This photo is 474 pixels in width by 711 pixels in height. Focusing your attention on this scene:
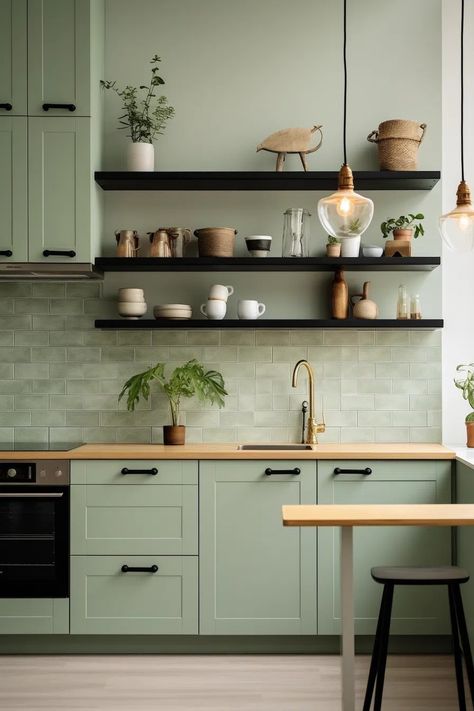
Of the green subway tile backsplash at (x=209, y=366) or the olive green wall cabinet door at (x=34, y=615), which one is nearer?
the olive green wall cabinet door at (x=34, y=615)

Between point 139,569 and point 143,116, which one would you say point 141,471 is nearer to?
point 139,569

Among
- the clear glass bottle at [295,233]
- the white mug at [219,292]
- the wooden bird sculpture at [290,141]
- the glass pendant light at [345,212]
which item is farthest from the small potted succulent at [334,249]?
the glass pendant light at [345,212]

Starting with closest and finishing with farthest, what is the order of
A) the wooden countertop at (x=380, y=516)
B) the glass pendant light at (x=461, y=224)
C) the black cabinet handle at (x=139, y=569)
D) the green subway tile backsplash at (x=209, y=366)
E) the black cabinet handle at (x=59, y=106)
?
the wooden countertop at (x=380, y=516) → the glass pendant light at (x=461, y=224) → the black cabinet handle at (x=139, y=569) → the black cabinet handle at (x=59, y=106) → the green subway tile backsplash at (x=209, y=366)

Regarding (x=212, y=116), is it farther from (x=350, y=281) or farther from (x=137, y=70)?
(x=350, y=281)

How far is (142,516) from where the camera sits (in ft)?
12.6

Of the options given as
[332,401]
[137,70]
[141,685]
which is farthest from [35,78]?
[141,685]

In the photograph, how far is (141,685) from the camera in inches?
136

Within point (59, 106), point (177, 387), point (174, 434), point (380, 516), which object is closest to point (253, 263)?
point (177, 387)

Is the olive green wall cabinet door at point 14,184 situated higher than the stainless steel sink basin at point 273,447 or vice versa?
the olive green wall cabinet door at point 14,184

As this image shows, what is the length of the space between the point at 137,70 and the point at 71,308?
1.37 m

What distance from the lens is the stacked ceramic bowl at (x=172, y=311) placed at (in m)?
4.13

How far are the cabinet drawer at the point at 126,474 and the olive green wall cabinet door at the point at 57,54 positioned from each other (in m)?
1.75

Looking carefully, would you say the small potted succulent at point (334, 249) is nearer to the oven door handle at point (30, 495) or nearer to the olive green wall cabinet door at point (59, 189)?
the olive green wall cabinet door at point (59, 189)

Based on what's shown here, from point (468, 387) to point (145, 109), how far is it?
2.25 meters
